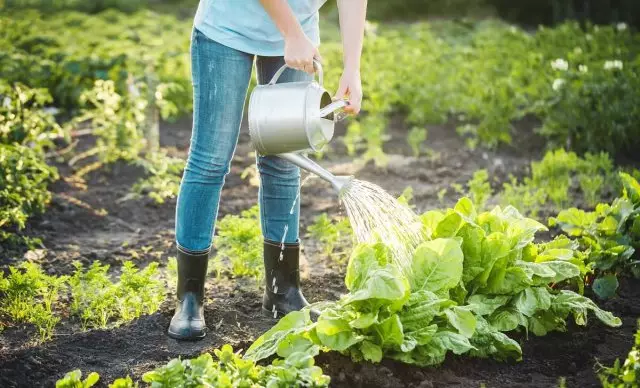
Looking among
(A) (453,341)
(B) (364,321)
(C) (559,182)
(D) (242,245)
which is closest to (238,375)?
(B) (364,321)

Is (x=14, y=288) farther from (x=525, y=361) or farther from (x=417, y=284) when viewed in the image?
(x=525, y=361)

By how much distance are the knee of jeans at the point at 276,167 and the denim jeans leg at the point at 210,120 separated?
199 millimetres

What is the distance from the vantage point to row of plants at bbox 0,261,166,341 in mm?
3174

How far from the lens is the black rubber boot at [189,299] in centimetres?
300

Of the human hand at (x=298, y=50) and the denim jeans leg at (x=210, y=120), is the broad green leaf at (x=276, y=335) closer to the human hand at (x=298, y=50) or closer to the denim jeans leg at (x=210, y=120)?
the denim jeans leg at (x=210, y=120)

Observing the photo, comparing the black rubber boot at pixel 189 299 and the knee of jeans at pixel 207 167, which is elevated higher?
the knee of jeans at pixel 207 167

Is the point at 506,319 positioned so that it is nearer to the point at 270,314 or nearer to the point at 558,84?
the point at 270,314

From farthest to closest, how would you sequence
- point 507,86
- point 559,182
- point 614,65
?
1. point 507,86
2. point 614,65
3. point 559,182

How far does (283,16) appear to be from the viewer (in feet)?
8.70

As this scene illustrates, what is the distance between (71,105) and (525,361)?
4796mm

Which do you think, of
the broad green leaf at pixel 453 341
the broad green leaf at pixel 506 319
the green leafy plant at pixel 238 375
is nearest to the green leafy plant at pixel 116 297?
the green leafy plant at pixel 238 375

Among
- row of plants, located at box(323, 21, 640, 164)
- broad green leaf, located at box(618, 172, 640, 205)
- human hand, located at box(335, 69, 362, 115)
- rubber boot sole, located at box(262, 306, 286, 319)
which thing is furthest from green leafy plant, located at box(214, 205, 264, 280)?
row of plants, located at box(323, 21, 640, 164)

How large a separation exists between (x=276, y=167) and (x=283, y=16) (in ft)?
2.04

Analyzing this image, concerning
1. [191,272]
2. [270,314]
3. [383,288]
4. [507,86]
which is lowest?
[270,314]
